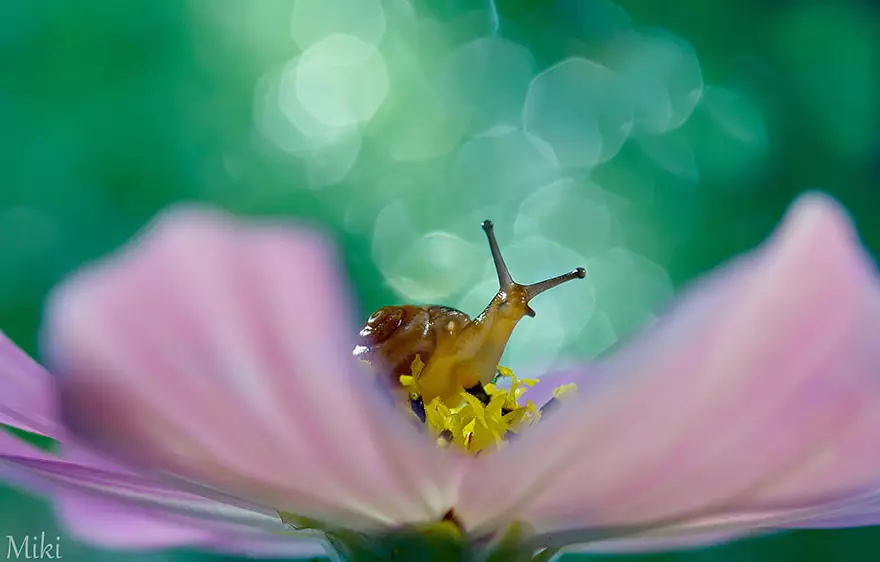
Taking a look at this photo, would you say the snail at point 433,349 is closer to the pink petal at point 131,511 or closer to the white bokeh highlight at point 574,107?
the pink petal at point 131,511

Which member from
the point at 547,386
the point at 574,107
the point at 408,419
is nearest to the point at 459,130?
the point at 574,107

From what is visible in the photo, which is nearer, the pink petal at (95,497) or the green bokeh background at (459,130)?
the pink petal at (95,497)

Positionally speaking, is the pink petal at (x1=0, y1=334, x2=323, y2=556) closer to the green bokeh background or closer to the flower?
the flower

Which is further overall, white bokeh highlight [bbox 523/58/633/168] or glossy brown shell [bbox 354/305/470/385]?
white bokeh highlight [bbox 523/58/633/168]

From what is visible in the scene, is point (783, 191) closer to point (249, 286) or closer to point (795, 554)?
point (795, 554)

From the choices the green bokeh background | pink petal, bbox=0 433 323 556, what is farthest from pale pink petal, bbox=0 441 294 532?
the green bokeh background

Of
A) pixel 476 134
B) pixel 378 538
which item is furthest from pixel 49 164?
pixel 378 538

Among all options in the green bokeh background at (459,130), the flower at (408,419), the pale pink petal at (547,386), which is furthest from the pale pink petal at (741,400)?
the green bokeh background at (459,130)

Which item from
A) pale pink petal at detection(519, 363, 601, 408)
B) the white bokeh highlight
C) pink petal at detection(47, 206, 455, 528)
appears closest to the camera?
pink petal at detection(47, 206, 455, 528)
